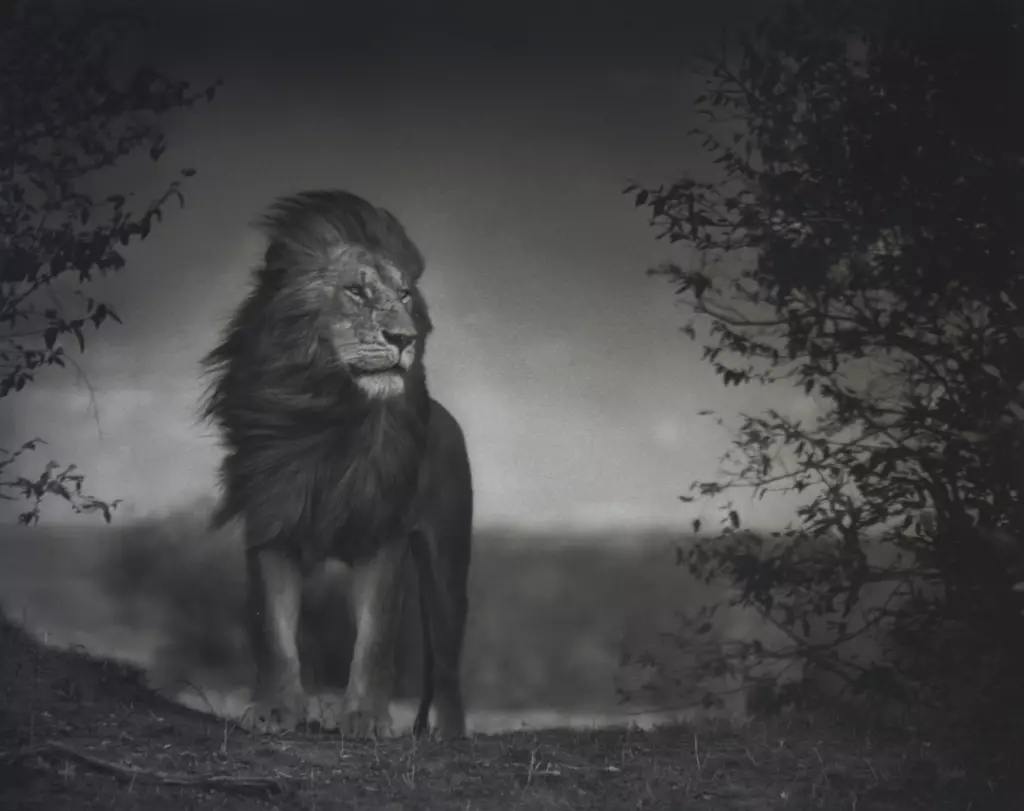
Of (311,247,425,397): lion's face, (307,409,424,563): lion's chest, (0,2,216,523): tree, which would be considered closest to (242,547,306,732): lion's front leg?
(307,409,424,563): lion's chest

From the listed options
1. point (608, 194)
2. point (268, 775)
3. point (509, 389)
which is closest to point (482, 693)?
point (268, 775)

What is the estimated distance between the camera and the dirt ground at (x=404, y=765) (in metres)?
2.80

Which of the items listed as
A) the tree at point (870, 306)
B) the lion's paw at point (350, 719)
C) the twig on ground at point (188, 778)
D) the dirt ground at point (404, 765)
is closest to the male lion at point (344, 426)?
the lion's paw at point (350, 719)

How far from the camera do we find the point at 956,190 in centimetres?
314

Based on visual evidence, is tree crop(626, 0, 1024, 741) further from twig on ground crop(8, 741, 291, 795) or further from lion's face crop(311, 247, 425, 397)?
twig on ground crop(8, 741, 291, 795)

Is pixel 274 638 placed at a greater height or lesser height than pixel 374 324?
lesser

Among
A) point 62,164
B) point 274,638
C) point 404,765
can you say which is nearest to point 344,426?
point 274,638

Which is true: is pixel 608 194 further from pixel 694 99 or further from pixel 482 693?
pixel 482 693

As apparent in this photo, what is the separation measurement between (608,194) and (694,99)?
319mm

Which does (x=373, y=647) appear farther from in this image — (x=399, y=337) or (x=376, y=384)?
(x=399, y=337)

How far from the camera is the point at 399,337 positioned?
10.0ft

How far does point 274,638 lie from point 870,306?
5.47 feet

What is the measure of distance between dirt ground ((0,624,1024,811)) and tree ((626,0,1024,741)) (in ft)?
0.76

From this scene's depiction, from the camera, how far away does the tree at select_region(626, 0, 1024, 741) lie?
3.06 meters
